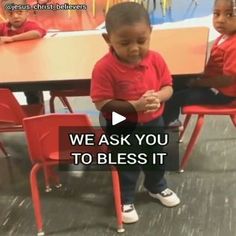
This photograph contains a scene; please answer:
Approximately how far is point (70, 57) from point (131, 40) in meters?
0.59

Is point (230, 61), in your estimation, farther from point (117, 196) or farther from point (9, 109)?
point (9, 109)

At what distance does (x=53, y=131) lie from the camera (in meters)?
1.62

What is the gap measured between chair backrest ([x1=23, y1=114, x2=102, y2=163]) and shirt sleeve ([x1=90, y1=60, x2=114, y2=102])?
0.37ft

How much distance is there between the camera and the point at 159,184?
6.48ft

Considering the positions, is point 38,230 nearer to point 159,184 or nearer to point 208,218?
point 159,184

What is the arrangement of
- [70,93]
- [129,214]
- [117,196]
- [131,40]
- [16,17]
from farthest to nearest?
1. [16,17]
2. [70,93]
3. [129,214]
4. [117,196]
5. [131,40]

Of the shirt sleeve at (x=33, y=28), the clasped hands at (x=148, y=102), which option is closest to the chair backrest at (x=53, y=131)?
the clasped hands at (x=148, y=102)

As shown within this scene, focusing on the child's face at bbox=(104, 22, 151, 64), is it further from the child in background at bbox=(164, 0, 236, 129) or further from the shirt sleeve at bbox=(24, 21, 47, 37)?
the shirt sleeve at bbox=(24, 21, 47, 37)

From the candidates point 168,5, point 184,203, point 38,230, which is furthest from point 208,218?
point 168,5

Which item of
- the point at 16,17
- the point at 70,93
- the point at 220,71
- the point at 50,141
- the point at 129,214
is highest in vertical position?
the point at 16,17

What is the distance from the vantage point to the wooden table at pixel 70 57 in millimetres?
1749

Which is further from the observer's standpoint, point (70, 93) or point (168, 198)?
point (70, 93)

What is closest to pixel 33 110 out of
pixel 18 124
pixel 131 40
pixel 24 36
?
pixel 18 124

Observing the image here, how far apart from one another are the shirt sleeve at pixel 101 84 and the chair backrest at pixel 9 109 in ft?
1.27
